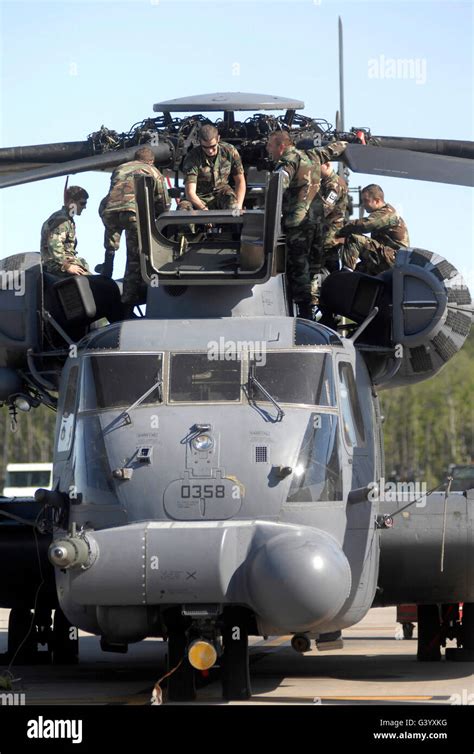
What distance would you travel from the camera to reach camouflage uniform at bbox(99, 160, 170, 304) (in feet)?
37.8

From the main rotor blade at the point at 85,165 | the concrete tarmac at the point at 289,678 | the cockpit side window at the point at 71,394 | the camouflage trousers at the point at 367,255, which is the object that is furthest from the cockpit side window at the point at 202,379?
the camouflage trousers at the point at 367,255

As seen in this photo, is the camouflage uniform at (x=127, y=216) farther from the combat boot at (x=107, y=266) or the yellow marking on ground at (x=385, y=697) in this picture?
the yellow marking on ground at (x=385, y=697)

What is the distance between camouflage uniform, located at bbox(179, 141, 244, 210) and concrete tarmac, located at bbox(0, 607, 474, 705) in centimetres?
423

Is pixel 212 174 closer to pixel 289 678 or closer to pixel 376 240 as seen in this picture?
pixel 376 240

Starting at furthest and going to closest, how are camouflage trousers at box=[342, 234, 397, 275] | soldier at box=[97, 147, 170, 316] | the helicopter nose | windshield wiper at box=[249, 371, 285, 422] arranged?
camouflage trousers at box=[342, 234, 397, 275] < soldier at box=[97, 147, 170, 316] < windshield wiper at box=[249, 371, 285, 422] < the helicopter nose

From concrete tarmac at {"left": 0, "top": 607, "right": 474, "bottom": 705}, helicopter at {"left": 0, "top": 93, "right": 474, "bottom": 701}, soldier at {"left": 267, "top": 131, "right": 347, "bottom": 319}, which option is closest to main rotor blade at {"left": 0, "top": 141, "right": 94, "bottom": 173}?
helicopter at {"left": 0, "top": 93, "right": 474, "bottom": 701}

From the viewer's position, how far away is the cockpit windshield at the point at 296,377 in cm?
997

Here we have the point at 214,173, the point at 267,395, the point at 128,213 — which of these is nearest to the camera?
the point at 267,395

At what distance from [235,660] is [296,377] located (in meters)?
2.16

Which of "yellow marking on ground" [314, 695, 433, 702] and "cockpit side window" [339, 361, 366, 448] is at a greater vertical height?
"cockpit side window" [339, 361, 366, 448]

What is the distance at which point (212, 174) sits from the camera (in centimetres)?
1216

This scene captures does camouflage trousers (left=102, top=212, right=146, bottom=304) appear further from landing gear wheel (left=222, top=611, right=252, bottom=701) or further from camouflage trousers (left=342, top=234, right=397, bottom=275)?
landing gear wheel (left=222, top=611, right=252, bottom=701)

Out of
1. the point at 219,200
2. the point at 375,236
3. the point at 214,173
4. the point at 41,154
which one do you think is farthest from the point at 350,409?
the point at 41,154

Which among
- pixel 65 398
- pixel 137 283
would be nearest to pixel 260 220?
pixel 137 283
